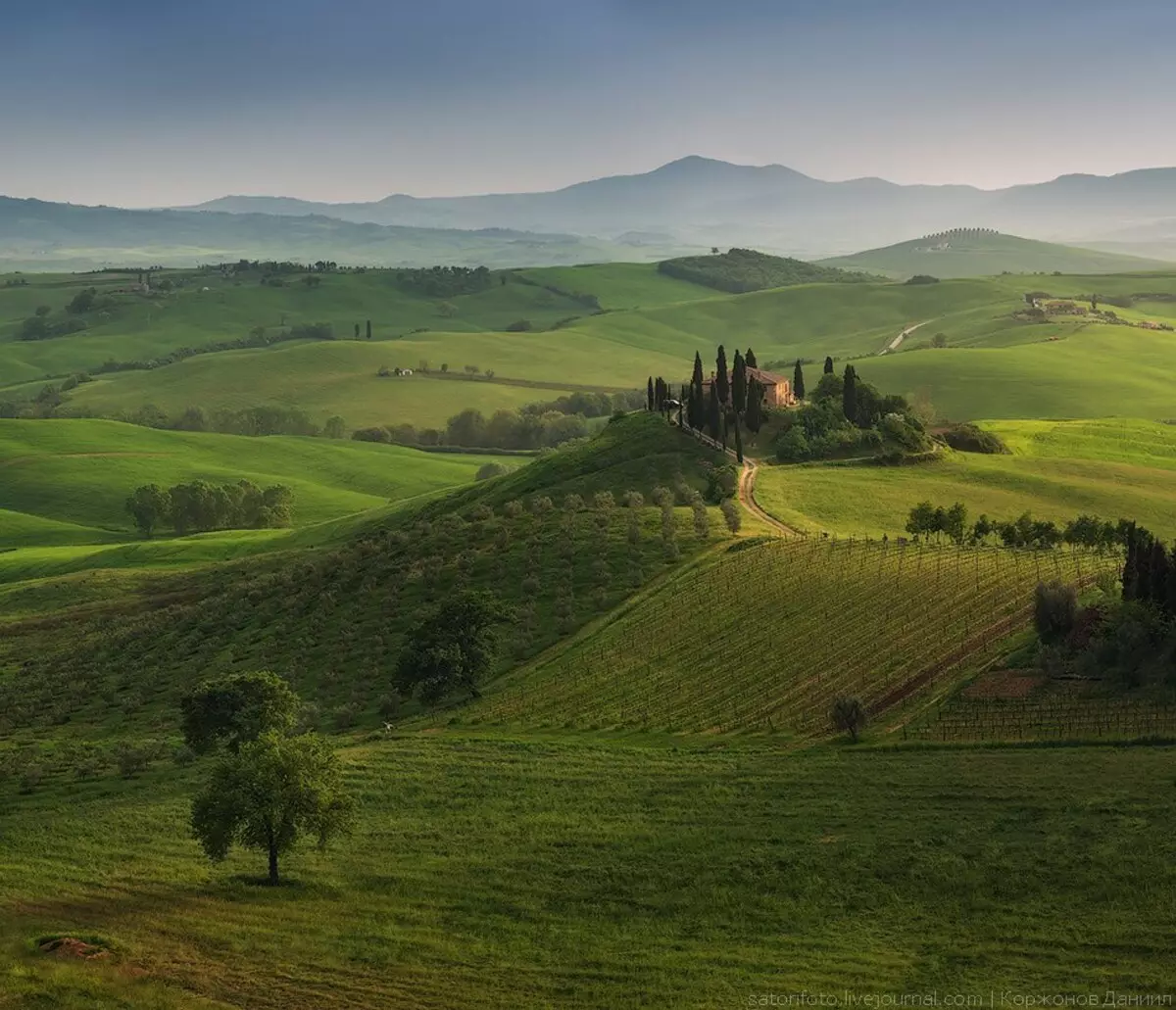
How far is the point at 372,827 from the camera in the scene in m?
52.9

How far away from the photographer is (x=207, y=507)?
172 m

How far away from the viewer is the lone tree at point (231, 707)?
6612 centimetres

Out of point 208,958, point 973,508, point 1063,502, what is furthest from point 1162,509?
point 208,958

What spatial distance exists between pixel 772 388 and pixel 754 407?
12739mm

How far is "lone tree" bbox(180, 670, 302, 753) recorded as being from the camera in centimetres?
6612

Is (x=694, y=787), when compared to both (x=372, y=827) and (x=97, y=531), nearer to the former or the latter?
(x=372, y=827)

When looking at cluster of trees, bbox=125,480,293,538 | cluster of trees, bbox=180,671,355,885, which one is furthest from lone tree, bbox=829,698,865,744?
cluster of trees, bbox=125,480,293,538

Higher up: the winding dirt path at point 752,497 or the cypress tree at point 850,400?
the cypress tree at point 850,400

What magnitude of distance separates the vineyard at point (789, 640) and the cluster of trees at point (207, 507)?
102035 mm

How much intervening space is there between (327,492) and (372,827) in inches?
5574

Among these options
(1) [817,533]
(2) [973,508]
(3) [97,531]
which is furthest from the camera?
(3) [97,531]

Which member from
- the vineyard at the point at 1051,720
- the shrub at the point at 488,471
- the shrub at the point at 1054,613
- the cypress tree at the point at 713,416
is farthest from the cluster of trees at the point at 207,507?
the vineyard at the point at 1051,720

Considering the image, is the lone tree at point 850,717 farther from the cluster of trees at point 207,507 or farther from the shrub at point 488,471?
the shrub at point 488,471

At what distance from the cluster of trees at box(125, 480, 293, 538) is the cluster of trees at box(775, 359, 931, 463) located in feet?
248
